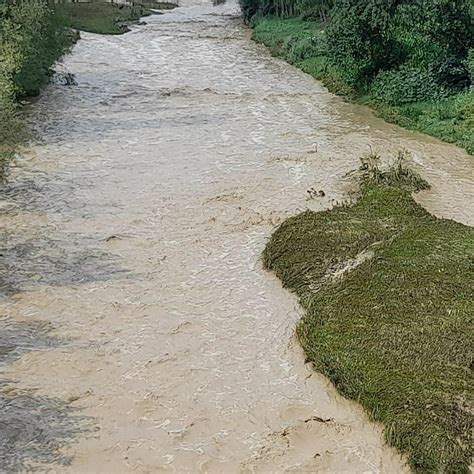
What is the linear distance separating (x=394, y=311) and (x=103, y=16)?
46.7 metres

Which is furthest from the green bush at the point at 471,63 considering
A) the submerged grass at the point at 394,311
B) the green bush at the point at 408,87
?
the submerged grass at the point at 394,311

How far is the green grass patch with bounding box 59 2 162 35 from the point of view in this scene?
1843 inches

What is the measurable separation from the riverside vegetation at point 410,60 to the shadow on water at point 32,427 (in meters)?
16.2

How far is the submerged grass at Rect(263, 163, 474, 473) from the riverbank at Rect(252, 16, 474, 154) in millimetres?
6959

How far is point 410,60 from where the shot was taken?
27172mm

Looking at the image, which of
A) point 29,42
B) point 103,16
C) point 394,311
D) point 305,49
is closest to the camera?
point 394,311

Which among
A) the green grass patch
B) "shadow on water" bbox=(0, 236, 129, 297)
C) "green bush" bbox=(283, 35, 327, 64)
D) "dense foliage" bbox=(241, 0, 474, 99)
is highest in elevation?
"dense foliage" bbox=(241, 0, 474, 99)

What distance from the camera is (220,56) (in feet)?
125

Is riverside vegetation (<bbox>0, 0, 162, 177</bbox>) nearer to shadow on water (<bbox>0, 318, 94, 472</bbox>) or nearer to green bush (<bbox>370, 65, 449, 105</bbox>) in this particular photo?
shadow on water (<bbox>0, 318, 94, 472</bbox>)

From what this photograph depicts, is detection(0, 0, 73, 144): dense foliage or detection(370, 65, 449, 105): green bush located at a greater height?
detection(0, 0, 73, 144): dense foliage

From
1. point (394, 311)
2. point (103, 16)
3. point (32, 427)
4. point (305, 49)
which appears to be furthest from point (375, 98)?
point (103, 16)

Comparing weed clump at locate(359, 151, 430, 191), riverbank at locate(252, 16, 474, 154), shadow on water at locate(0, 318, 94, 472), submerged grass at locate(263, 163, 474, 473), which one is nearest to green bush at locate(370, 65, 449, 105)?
riverbank at locate(252, 16, 474, 154)

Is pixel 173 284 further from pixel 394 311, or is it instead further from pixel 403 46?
pixel 403 46

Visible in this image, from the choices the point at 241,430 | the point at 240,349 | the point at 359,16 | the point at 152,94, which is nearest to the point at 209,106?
the point at 152,94
